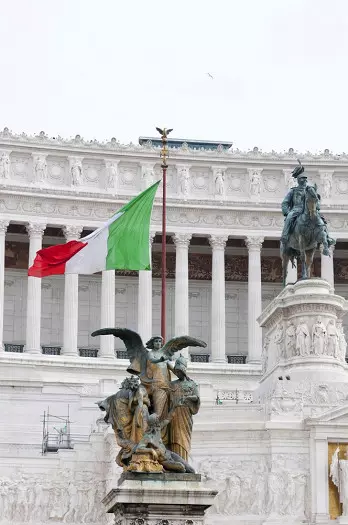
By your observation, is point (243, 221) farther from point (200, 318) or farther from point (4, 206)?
point (4, 206)

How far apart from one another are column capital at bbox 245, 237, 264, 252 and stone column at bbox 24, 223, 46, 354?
10.8 metres

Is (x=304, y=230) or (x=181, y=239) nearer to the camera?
(x=304, y=230)

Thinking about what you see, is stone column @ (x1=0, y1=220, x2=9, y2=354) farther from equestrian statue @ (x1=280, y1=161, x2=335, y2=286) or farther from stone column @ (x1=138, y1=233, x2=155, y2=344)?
equestrian statue @ (x1=280, y1=161, x2=335, y2=286)

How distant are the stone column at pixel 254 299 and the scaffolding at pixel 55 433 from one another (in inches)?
645

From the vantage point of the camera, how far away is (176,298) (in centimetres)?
6644

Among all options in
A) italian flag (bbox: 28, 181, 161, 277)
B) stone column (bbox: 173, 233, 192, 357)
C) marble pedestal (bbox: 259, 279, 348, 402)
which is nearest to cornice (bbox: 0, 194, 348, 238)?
stone column (bbox: 173, 233, 192, 357)

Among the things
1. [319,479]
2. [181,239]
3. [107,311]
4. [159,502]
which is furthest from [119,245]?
[181,239]

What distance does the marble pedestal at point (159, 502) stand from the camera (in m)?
17.6

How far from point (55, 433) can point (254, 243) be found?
21900 millimetres

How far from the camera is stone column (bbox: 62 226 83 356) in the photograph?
63.7m

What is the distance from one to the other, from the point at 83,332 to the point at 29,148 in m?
10.4

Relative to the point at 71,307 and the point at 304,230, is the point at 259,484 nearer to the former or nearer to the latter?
the point at 304,230

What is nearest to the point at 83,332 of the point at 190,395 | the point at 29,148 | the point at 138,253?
the point at 29,148

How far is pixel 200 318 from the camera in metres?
70.9
